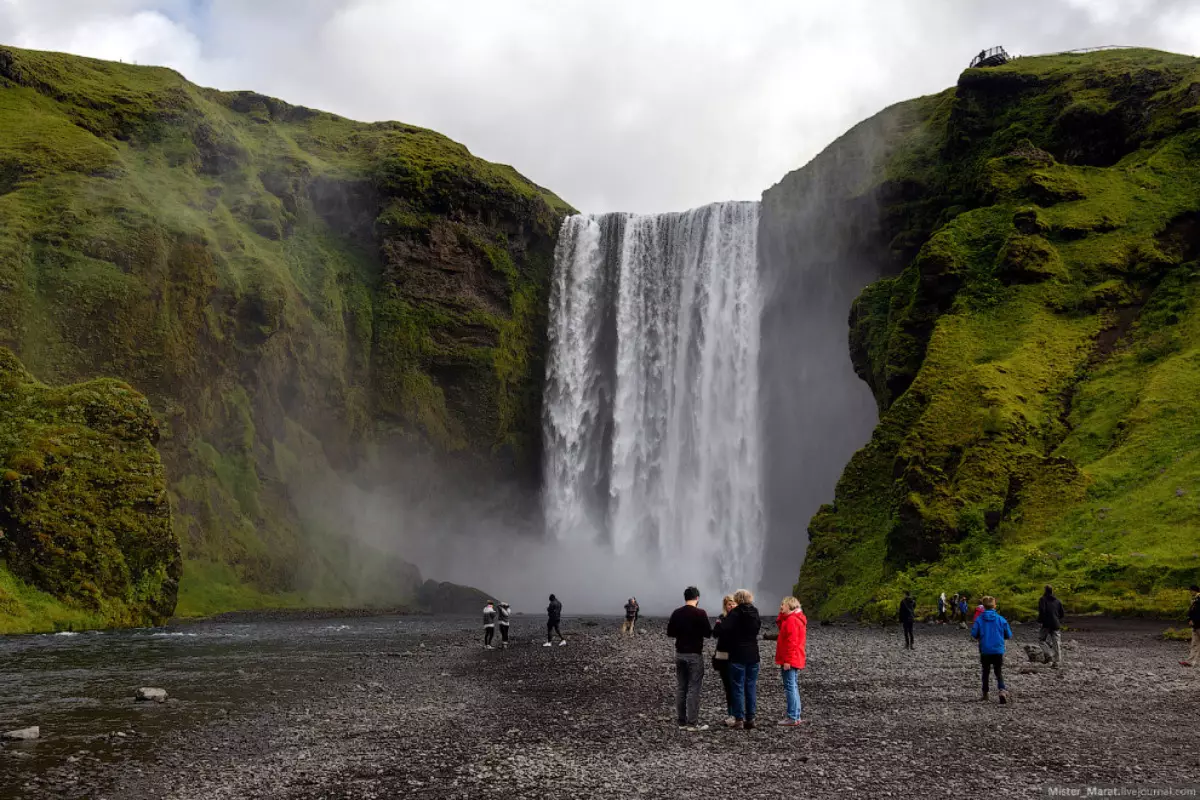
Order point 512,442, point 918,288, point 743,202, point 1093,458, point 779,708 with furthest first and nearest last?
point 512,442
point 743,202
point 918,288
point 1093,458
point 779,708

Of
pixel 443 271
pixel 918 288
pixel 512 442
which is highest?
pixel 443 271

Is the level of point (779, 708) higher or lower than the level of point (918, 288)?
lower

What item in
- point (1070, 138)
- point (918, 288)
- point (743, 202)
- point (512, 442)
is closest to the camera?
point (918, 288)

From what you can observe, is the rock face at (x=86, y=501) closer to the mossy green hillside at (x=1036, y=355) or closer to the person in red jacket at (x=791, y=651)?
the mossy green hillside at (x=1036, y=355)

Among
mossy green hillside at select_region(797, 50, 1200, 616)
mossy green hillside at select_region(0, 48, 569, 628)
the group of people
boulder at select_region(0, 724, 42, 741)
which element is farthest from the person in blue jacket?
mossy green hillside at select_region(0, 48, 569, 628)

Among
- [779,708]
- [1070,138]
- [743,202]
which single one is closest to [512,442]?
[743,202]

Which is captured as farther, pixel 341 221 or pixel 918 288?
pixel 341 221

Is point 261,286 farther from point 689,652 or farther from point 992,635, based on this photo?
point 992,635

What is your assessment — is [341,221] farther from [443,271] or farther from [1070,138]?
[1070,138]

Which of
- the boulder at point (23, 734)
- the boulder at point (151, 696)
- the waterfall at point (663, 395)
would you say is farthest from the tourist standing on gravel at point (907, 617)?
the waterfall at point (663, 395)

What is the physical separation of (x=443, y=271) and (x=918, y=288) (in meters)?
49.1

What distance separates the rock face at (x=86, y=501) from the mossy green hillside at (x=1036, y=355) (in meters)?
37.0

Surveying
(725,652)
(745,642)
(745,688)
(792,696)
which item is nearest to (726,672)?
(745,688)

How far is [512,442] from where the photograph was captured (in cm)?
9119
